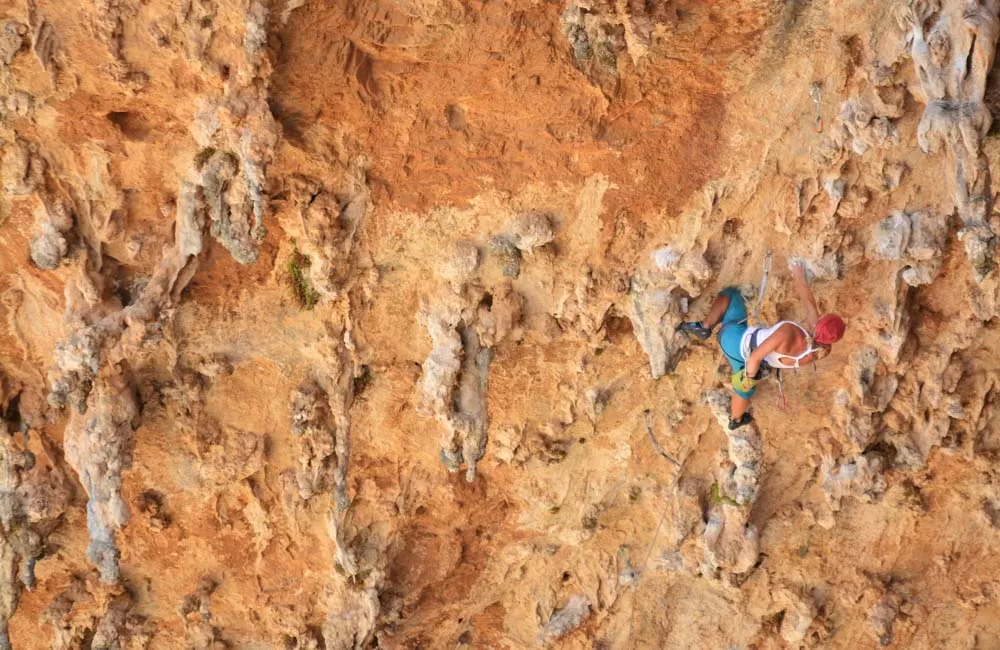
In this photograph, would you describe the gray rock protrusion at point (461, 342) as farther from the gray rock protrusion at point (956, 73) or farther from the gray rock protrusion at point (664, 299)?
the gray rock protrusion at point (956, 73)

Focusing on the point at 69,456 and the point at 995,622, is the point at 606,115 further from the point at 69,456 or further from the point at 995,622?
the point at 995,622

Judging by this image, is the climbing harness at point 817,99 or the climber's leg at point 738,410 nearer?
the climbing harness at point 817,99

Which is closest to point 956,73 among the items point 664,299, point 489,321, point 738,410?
point 664,299

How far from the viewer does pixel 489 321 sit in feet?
22.8

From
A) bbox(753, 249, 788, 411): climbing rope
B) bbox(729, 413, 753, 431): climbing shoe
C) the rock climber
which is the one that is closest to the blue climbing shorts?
the rock climber

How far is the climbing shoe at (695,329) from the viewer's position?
6.61 m

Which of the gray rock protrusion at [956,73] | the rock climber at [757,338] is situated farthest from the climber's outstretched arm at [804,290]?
the gray rock protrusion at [956,73]

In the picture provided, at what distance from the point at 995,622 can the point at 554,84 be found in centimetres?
592

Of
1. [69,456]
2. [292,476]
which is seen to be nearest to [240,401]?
[292,476]

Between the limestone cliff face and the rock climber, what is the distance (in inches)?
6.5

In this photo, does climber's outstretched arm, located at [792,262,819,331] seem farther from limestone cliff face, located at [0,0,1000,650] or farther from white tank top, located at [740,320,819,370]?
limestone cliff face, located at [0,0,1000,650]

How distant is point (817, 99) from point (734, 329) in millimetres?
1690

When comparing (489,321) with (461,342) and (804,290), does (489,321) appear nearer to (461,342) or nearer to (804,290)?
(461,342)

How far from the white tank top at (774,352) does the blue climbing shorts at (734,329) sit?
0.25 feet
